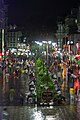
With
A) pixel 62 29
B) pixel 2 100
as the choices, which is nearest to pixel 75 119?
pixel 2 100

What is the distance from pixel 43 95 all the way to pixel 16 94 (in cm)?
660

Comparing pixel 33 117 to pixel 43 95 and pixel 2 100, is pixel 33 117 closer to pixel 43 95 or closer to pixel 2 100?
pixel 43 95

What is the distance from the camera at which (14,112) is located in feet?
83.8

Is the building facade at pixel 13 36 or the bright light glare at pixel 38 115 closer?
the bright light glare at pixel 38 115

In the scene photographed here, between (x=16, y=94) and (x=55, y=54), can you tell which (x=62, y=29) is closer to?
(x=55, y=54)

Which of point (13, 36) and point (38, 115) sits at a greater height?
point (13, 36)

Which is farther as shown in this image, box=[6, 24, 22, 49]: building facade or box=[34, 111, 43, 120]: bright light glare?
box=[6, 24, 22, 49]: building facade

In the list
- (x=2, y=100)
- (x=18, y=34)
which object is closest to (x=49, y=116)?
(x=2, y=100)

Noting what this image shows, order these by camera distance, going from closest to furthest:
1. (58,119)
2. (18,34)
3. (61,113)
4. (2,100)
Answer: (58,119), (61,113), (2,100), (18,34)

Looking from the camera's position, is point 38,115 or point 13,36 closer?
point 38,115

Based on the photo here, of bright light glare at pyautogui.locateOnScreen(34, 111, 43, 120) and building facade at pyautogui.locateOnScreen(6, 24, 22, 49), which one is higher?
building facade at pyautogui.locateOnScreen(6, 24, 22, 49)

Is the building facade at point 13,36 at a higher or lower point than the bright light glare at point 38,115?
higher

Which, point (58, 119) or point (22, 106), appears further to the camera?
point (22, 106)

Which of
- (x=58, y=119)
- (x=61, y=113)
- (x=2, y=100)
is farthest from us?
(x=2, y=100)
